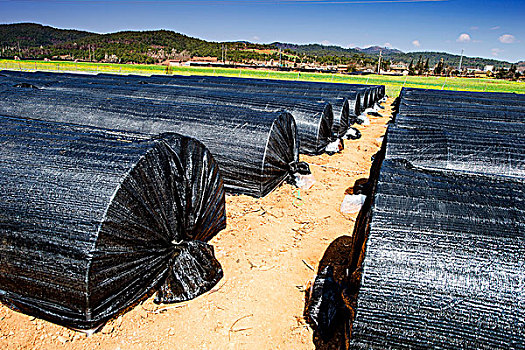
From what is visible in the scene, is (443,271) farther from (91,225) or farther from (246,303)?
(91,225)

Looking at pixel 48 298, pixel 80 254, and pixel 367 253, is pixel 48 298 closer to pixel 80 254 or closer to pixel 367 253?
pixel 80 254

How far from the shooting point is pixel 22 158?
10.4 ft

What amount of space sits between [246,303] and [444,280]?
2.17 meters

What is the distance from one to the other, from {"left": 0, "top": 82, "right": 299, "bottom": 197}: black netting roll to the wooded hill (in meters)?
71.9

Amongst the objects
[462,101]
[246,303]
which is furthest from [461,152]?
[462,101]

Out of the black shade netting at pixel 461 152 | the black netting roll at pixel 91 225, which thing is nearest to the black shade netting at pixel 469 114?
the black shade netting at pixel 461 152

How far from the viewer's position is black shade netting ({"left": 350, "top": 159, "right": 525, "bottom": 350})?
2.01 meters

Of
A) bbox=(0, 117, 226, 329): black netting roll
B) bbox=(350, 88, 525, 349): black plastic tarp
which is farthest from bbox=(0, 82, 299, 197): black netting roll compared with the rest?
bbox=(350, 88, 525, 349): black plastic tarp

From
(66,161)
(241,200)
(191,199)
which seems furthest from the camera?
(241,200)

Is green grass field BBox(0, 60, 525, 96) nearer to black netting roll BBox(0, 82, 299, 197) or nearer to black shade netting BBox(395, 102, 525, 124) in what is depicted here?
black shade netting BBox(395, 102, 525, 124)

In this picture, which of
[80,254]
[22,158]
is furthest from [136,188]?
[22,158]

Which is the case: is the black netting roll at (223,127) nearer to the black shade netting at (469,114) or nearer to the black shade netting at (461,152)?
the black shade netting at (461,152)

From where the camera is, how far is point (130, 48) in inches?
3684

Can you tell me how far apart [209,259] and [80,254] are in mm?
1440
